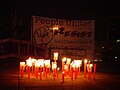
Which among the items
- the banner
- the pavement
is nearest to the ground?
the pavement

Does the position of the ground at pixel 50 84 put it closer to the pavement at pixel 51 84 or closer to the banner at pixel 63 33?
the pavement at pixel 51 84

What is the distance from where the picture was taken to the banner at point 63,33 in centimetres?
1606

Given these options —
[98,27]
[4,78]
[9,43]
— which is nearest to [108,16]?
[98,27]

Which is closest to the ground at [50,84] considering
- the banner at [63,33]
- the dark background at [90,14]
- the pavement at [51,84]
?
the pavement at [51,84]

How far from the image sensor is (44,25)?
16.1 metres

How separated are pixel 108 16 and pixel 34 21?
4.58 metres

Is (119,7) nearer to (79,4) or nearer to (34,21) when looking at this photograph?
(79,4)

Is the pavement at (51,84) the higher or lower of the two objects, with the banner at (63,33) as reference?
lower

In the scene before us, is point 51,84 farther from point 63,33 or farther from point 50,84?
point 63,33

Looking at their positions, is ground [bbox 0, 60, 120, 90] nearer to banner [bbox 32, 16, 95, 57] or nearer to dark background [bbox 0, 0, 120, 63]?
banner [bbox 32, 16, 95, 57]

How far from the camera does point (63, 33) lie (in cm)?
1648

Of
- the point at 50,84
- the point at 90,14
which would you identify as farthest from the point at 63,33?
the point at 50,84

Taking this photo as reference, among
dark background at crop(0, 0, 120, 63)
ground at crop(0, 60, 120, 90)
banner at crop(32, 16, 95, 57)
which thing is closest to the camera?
ground at crop(0, 60, 120, 90)

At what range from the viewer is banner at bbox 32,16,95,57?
1606cm
